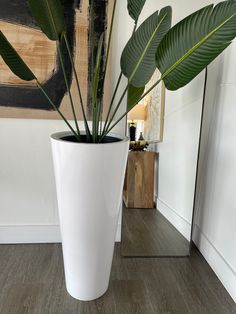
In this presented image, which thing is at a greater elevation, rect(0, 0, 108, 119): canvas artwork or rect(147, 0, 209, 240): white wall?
rect(0, 0, 108, 119): canvas artwork

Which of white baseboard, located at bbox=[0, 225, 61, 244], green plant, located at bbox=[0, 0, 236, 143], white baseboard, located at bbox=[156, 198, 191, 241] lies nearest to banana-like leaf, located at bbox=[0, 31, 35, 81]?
green plant, located at bbox=[0, 0, 236, 143]

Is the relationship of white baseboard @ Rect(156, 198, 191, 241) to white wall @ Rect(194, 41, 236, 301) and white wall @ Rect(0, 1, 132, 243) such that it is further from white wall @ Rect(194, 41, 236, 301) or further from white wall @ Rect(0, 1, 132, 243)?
white wall @ Rect(0, 1, 132, 243)

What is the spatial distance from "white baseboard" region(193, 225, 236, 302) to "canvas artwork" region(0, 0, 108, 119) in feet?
3.86

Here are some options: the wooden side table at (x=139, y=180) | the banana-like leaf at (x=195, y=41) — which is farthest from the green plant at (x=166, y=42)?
the wooden side table at (x=139, y=180)

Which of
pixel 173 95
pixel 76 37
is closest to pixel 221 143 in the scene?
pixel 173 95

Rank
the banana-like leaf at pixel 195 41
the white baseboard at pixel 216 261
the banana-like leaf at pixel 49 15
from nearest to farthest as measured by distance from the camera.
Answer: the banana-like leaf at pixel 195 41 < the banana-like leaf at pixel 49 15 < the white baseboard at pixel 216 261

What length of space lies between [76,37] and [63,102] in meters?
0.39

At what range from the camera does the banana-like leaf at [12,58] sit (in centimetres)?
103

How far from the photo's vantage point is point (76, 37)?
1509mm

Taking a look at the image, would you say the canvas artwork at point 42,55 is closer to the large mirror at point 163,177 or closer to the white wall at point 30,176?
the white wall at point 30,176

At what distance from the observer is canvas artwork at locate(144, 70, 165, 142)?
5.31ft

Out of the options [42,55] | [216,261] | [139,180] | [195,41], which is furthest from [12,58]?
[216,261]

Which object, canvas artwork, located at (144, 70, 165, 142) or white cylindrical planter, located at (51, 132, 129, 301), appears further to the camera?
canvas artwork, located at (144, 70, 165, 142)

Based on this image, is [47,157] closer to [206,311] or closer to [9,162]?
[9,162]
